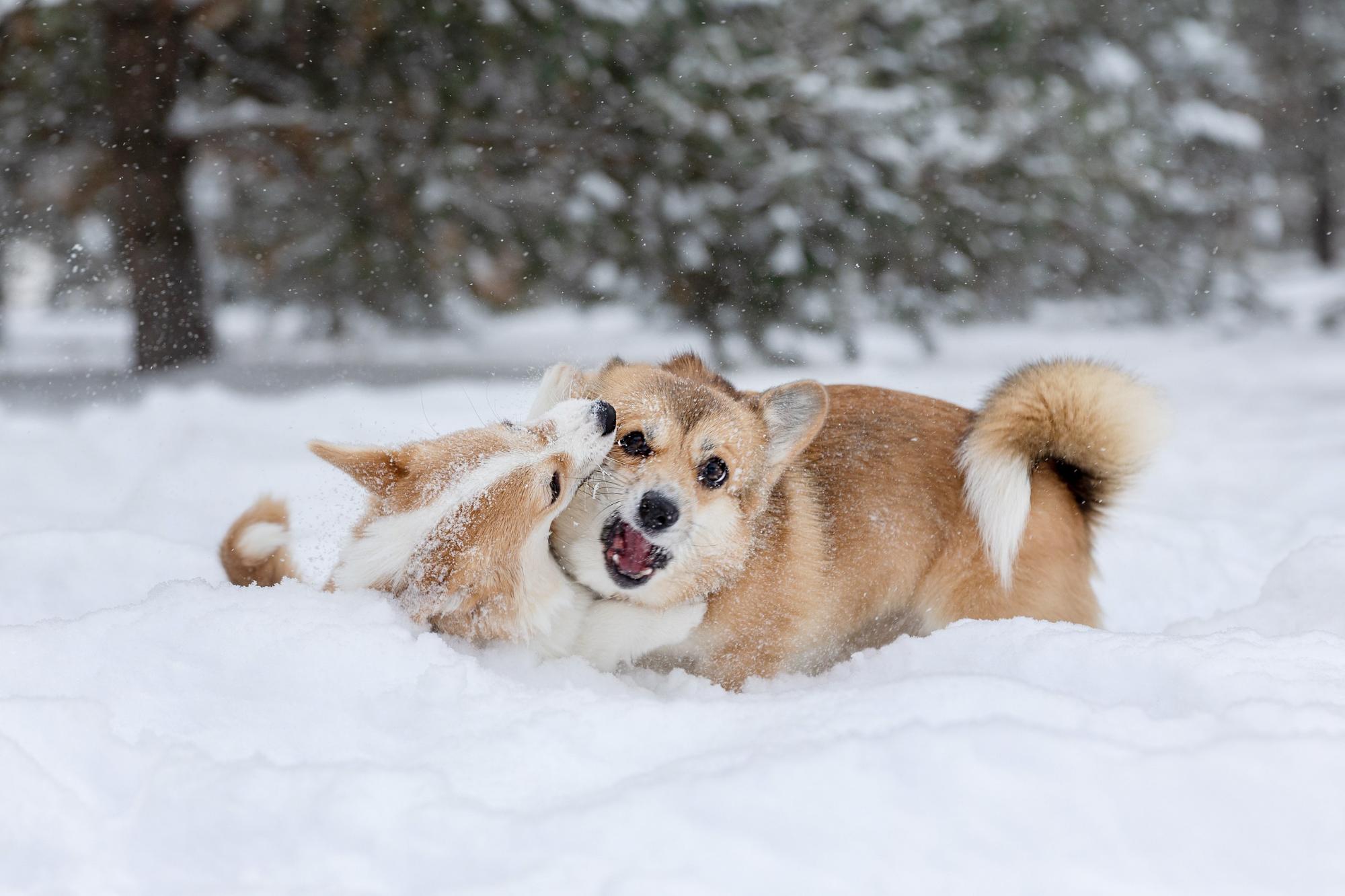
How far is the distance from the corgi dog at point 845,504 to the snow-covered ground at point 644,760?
0.72 ft

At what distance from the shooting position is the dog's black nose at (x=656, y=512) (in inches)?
110

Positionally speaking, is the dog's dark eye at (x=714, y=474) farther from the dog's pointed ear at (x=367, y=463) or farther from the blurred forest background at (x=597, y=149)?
the blurred forest background at (x=597, y=149)

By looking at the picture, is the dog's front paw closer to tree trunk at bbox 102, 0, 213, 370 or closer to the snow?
tree trunk at bbox 102, 0, 213, 370

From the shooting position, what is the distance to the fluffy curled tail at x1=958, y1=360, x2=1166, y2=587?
3.14 m

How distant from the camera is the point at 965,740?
187 centimetres

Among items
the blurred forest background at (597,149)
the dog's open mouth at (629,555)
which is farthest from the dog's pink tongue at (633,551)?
the blurred forest background at (597,149)

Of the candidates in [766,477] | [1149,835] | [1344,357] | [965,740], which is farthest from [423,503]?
[1344,357]

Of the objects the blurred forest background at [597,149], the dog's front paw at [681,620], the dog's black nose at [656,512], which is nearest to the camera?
the dog's black nose at [656,512]

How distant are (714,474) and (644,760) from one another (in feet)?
3.54

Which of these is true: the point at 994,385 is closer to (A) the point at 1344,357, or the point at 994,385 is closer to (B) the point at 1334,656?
(B) the point at 1334,656

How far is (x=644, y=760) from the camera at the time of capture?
206 cm

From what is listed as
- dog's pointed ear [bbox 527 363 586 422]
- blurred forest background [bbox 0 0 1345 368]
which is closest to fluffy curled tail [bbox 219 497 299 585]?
dog's pointed ear [bbox 527 363 586 422]

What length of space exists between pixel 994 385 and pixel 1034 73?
6.71 meters

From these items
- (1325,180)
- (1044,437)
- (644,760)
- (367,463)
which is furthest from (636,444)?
(1325,180)
